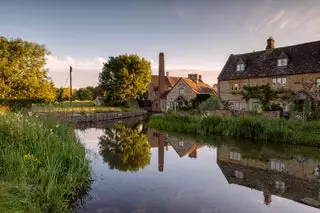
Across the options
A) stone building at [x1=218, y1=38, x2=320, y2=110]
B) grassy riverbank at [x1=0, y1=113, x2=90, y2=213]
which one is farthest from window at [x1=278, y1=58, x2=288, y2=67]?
grassy riverbank at [x1=0, y1=113, x2=90, y2=213]

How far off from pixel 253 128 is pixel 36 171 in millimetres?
14527

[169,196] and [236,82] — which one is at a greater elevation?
[236,82]

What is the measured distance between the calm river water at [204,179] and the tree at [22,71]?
19.7 m

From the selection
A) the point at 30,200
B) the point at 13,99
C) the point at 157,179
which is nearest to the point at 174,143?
the point at 157,179

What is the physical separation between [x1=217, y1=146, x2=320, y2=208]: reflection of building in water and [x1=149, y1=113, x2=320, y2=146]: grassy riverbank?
4099 mm

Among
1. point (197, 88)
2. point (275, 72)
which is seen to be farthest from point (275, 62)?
point (197, 88)

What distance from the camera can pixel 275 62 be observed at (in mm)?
29359

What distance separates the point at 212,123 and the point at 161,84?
32.0 metres

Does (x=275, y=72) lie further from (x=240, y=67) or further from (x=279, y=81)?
(x=240, y=67)

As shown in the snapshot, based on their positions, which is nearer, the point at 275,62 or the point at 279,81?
the point at 279,81

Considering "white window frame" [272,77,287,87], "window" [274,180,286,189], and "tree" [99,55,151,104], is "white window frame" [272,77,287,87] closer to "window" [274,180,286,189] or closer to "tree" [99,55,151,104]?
"window" [274,180,286,189]

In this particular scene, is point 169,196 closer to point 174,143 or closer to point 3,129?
point 3,129

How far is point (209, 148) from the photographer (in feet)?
49.6

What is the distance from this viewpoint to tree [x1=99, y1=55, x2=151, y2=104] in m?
49.9
